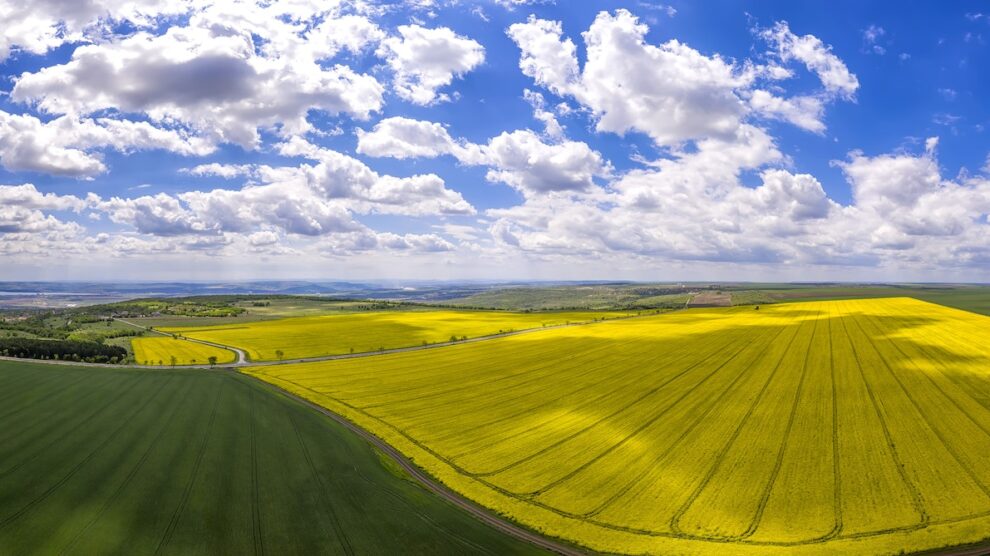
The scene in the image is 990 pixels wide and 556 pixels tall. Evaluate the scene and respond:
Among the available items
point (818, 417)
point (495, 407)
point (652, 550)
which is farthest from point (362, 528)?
point (818, 417)

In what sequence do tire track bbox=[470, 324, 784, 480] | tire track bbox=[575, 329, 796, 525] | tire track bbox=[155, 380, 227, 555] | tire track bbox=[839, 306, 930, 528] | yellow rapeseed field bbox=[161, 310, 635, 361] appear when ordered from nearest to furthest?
tire track bbox=[155, 380, 227, 555] → tire track bbox=[839, 306, 930, 528] → tire track bbox=[575, 329, 796, 525] → tire track bbox=[470, 324, 784, 480] → yellow rapeseed field bbox=[161, 310, 635, 361]

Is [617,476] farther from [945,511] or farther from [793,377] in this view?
[793,377]

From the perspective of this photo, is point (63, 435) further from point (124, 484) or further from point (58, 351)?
point (58, 351)

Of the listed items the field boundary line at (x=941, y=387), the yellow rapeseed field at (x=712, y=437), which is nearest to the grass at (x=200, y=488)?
the yellow rapeseed field at (x=712, y=437)

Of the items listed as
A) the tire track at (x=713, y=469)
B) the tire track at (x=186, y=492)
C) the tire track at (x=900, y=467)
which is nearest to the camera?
the tire track at (x=186, y=492)

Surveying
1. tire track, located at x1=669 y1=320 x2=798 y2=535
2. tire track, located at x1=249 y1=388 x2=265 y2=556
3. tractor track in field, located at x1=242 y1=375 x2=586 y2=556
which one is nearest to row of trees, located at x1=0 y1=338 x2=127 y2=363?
tire track, located at x1=249 y1=388 x2=265 y2=556

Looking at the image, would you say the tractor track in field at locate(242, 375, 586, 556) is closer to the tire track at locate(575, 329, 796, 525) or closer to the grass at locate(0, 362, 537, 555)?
the grass at locate(0, 362, 537, 555)

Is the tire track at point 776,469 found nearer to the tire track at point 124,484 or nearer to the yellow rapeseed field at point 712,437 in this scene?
the yellow rapeseed field at point 712,437

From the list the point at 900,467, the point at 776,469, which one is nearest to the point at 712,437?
the point at 776,469
